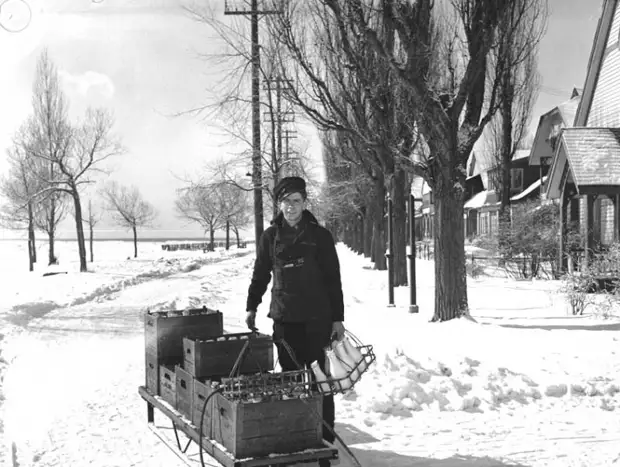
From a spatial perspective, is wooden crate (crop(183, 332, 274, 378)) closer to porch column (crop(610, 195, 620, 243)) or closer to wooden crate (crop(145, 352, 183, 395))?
wooden crate (crop(145, 352, 183, 395))

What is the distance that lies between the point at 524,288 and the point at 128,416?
1272 cm

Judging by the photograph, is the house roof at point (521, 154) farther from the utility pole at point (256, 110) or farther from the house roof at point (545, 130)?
the utility pole at point (256, 110)

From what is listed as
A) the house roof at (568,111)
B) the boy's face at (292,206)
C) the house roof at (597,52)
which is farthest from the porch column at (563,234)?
the boy's face at (292,206)

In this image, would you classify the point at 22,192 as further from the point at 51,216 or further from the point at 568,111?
the point at 568,111

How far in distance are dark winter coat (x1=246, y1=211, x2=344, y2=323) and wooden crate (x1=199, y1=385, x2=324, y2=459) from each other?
1.01m

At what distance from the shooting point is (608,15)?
74.4ft

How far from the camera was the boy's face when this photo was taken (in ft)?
16.2

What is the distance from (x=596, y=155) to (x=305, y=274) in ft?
54.1

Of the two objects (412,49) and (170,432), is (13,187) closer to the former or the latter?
(412,49)

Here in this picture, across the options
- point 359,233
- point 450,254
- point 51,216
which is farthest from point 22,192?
point 450,254

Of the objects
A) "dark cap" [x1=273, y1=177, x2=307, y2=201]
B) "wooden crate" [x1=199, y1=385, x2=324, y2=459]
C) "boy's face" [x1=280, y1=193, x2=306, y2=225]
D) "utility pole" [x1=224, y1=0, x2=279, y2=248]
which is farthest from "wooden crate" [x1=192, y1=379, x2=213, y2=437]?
"utility pole" [x1=224, y1=0, x2=279, y2=248]

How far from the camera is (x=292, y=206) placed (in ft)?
16.2

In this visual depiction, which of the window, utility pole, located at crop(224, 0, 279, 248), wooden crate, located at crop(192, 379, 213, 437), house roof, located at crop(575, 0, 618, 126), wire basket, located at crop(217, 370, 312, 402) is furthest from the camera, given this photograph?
the window

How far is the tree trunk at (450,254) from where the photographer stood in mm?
10805
